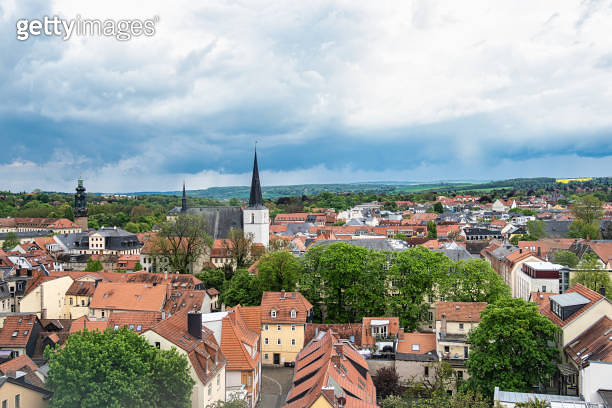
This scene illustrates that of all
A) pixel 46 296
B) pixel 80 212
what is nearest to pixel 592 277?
pixel 46 296

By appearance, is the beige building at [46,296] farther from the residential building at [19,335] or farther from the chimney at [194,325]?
the chimney at [194,325]

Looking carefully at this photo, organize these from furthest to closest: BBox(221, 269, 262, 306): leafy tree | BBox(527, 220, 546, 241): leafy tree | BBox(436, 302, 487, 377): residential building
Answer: BBox(527, 220, 546, 241): leafy tree, BBox(221, 269, 262, 306): leafy tree, BBox(436, 302, 487, 377): residential building

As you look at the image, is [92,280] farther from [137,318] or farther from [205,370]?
[205,370]

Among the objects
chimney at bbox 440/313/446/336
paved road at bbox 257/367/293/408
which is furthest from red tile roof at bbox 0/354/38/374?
chimney at bbox 440/313/446/336

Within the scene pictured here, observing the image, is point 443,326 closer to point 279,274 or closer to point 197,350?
point 279,274

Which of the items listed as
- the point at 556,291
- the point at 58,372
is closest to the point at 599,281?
the point at 556,291

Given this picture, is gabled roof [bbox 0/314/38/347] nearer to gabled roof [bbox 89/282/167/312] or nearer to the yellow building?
gabled roof [bbox 89/282/167/312]

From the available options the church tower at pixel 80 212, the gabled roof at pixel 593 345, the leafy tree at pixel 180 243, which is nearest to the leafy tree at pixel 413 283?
the gabled roof at pixel 593 345
